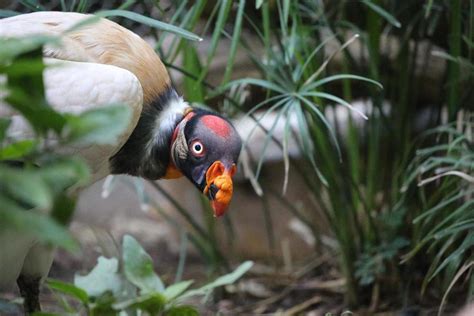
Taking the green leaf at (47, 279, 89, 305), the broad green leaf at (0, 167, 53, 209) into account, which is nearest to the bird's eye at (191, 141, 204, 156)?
the green leaf at (47, 279, 89, 305)

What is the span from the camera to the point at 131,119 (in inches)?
81.7

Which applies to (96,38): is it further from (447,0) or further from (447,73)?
(447,73)

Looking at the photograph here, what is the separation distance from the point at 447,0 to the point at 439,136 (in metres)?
0.43

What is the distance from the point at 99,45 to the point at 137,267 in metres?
0.58

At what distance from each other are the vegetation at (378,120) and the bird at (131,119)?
330mm

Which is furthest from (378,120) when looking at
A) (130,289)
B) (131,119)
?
(130,289)

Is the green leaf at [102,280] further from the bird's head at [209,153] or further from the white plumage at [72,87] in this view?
the bird's head at [209,153]

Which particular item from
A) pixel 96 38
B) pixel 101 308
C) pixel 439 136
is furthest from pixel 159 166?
pixel 439 136

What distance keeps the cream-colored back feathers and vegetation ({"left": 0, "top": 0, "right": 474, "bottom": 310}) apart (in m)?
0.31

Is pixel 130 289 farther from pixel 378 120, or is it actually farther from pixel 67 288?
pixel 378 120

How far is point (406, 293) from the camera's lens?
9.81 feet

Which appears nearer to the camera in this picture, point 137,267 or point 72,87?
point 137,267

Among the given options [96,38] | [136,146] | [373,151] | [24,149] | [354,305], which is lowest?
[354,305]

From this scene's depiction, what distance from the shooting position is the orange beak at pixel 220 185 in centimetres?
215
